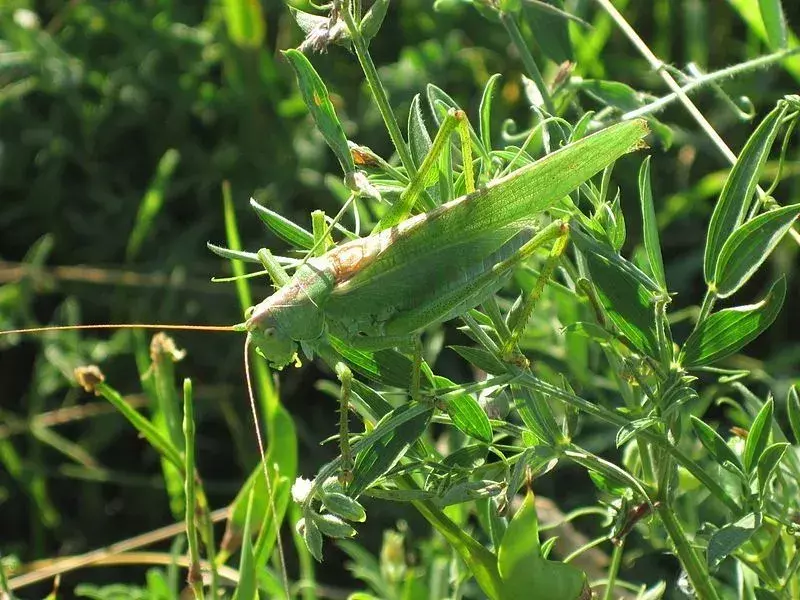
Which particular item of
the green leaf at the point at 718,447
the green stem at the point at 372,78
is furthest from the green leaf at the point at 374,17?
the green leaf at the point at 718,447

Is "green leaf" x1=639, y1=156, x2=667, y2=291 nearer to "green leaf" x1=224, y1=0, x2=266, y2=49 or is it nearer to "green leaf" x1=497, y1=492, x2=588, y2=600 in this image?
"green leaf" x1=497, y1=492, x2=588, y2=600

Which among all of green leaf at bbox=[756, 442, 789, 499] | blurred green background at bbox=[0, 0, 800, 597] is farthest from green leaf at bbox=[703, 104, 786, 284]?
blurred green background at bbox=[0, 0, 800, 597]

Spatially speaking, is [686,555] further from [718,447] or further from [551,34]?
[551,34]

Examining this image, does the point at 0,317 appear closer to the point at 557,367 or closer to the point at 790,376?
the point at 557,367

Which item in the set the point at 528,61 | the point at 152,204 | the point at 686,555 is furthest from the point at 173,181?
the point at 686,555

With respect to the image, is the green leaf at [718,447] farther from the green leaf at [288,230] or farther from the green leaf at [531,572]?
the green leaf at [288,230]

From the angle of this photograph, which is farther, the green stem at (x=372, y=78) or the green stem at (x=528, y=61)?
the green stem at (x=528, y=61)
